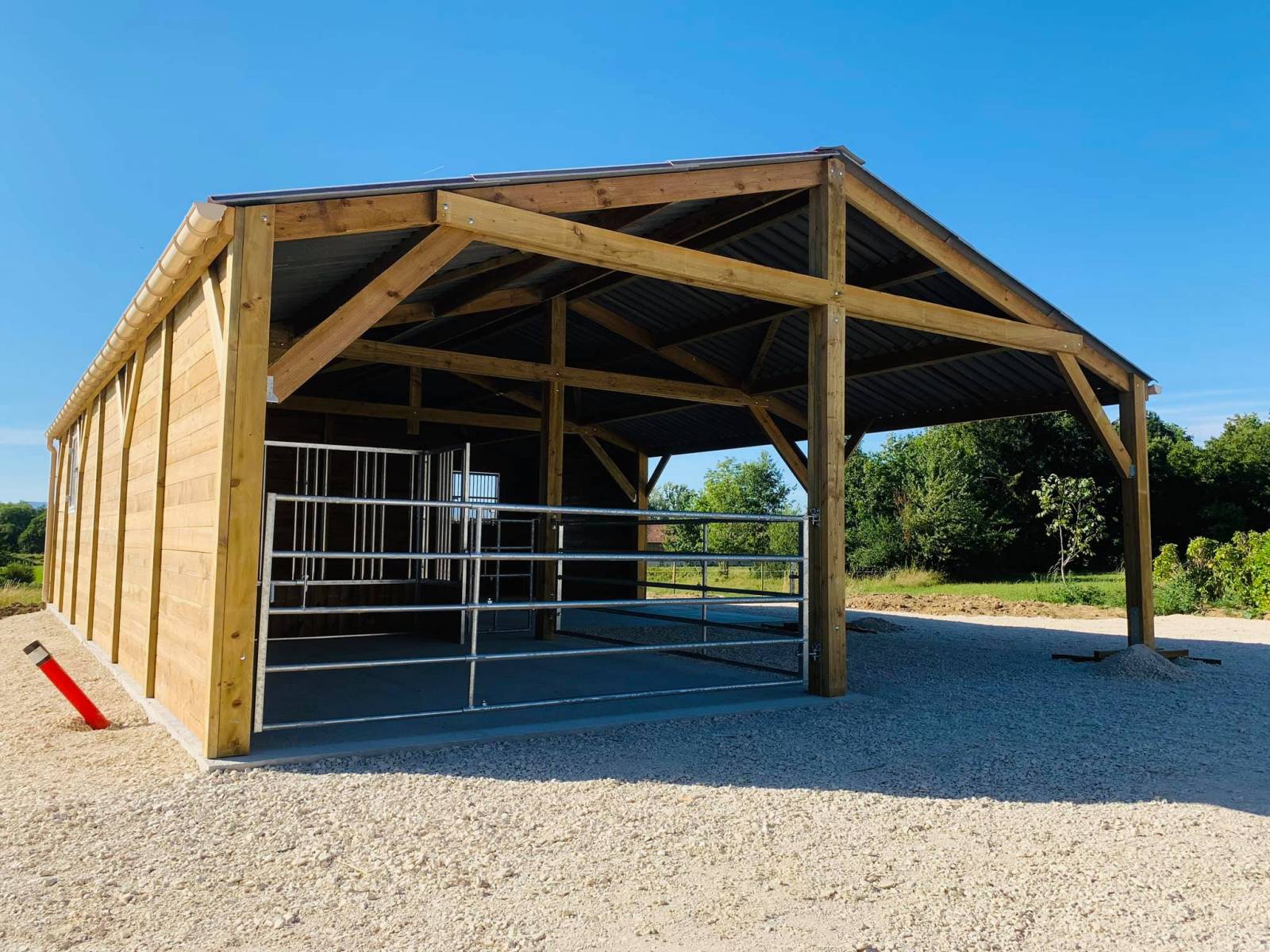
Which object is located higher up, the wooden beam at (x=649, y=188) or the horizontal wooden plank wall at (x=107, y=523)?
the wooden beam at (x=649, y=188)

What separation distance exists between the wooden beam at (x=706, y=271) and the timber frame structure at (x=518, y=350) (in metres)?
0.02

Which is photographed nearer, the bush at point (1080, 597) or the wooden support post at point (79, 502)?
the wooden support post at point (79, 502)

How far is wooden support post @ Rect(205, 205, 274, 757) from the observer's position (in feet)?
12.3

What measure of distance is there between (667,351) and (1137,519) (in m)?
5.00

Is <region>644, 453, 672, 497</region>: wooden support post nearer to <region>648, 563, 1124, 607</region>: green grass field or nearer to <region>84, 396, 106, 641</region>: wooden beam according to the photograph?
<region>648, 563, 1124, 607</region>: green grass field

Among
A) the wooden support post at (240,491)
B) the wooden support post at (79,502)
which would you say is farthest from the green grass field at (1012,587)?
the wooden support post at (240,491)

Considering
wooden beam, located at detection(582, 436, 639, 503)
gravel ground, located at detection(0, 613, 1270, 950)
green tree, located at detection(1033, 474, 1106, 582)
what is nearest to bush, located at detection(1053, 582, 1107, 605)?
green tree, located at detection(1033, 474, 1106, 582)

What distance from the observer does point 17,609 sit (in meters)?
13.1

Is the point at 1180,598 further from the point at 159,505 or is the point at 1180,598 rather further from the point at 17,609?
the point at 17,609

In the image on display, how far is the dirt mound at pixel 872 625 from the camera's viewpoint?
10.4m

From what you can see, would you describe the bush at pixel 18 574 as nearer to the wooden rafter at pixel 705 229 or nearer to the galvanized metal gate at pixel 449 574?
the galvanized metal gate at pixel 449 574

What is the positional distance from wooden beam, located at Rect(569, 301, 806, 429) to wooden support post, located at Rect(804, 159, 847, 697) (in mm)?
3612

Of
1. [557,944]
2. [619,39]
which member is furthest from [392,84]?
[557,944]

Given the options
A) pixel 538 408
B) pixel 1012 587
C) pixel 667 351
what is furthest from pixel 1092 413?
pixel 1012 587
